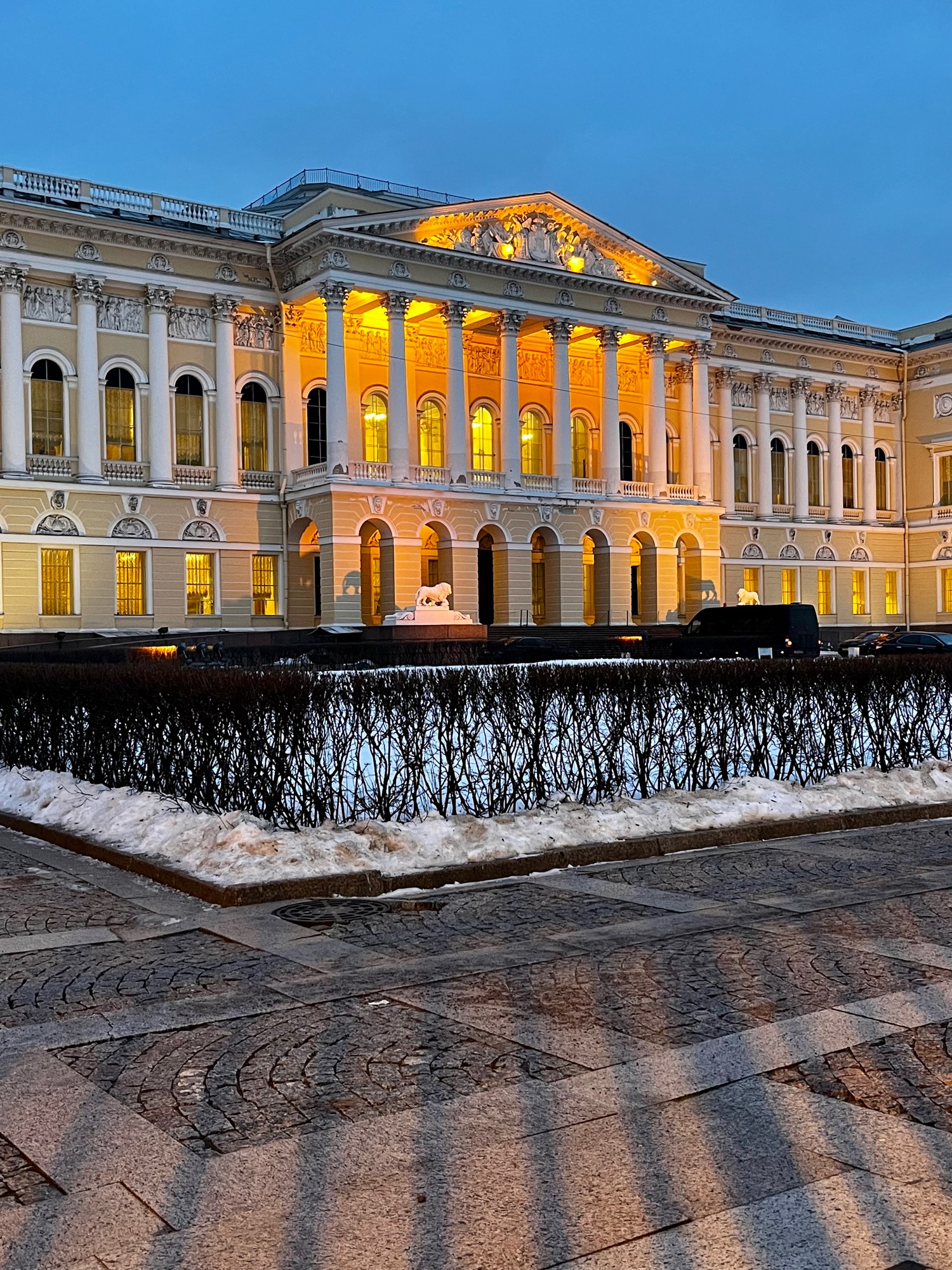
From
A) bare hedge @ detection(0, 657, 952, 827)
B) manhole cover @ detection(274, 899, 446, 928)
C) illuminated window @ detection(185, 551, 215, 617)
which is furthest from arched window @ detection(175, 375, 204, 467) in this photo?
manhole cover @ detection(274, 899, 446, 928)

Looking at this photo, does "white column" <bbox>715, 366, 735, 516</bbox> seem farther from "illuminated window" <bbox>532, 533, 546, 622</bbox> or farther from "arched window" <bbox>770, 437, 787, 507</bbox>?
"illuminated window" <bbox>532, 533, 546, 622</bbox>

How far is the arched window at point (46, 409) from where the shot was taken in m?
48.5

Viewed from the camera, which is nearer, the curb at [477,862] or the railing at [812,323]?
the curb at [477,862]

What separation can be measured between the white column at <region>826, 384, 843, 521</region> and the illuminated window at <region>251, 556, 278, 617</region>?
111 feet

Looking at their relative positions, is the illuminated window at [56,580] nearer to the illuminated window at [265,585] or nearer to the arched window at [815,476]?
the illuminated window at [265,585]

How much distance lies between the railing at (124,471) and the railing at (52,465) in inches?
46.2

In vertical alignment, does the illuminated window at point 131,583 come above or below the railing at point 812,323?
below

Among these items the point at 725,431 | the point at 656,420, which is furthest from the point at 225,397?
the point at 725,431

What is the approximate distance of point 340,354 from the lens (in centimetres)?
5100

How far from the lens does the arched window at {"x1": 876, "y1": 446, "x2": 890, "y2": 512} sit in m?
75.6

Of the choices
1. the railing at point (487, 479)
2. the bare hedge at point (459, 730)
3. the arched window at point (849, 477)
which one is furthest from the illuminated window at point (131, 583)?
the arched window at point (849, 477)

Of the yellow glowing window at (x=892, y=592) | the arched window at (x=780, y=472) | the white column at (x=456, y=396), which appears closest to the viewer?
the white column at (x=456, y=396)

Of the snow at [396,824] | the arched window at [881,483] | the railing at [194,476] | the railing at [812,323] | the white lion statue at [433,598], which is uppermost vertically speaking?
the railing at [812,323]

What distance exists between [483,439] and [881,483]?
27888 millimetres
